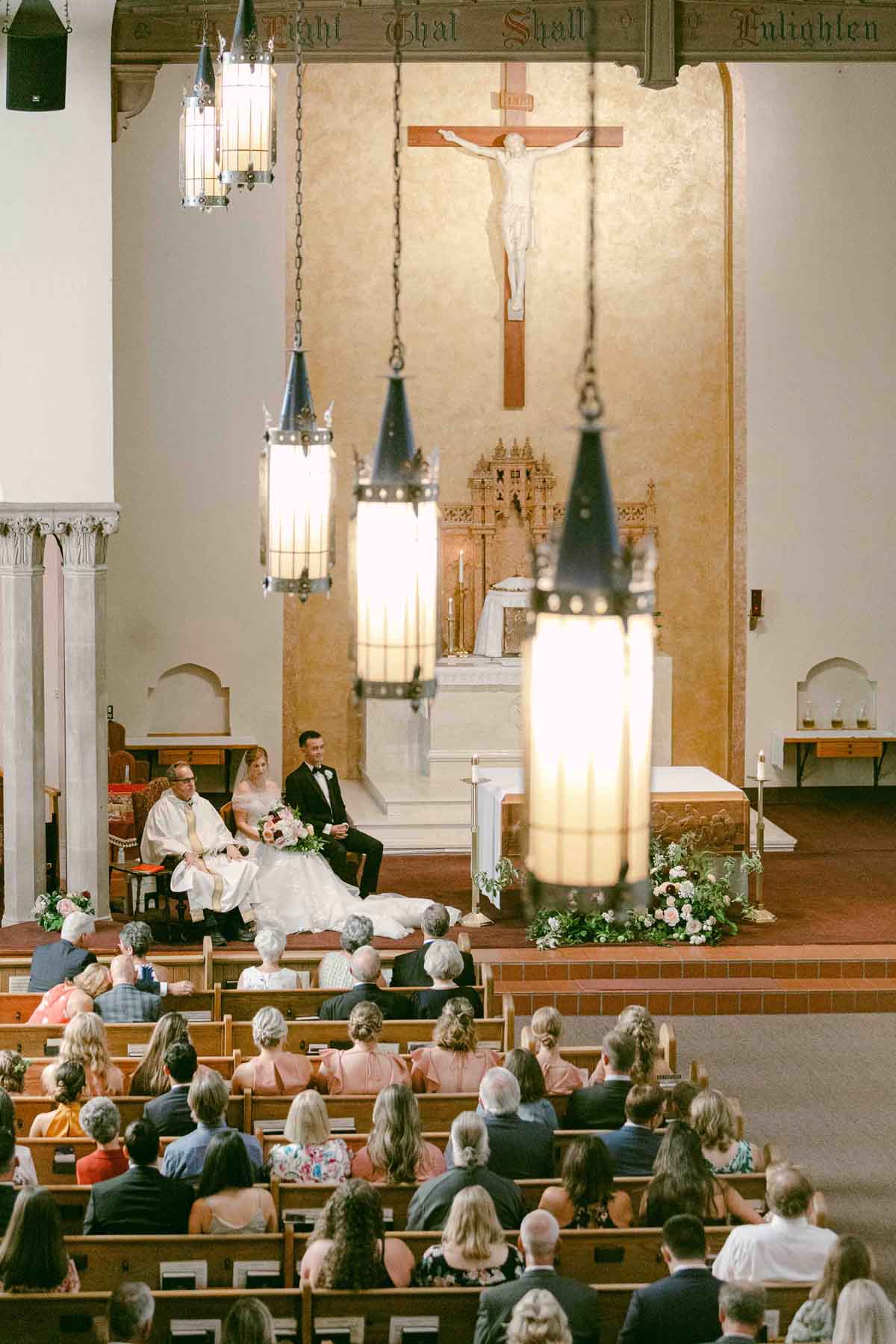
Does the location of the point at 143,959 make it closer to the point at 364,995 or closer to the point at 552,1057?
the point at 364,995

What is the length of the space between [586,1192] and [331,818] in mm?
6529

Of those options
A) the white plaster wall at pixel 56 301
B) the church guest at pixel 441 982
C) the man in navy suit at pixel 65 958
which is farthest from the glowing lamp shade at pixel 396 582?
the white plaster wall at pixel 56 301

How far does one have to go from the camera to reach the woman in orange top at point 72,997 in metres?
8.09

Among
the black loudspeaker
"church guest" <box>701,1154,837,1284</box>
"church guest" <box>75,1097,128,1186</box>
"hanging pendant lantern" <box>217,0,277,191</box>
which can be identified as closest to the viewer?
"church guest" <box>701,1154,837,1284</box>

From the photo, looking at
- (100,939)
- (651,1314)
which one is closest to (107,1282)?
(651,1314)

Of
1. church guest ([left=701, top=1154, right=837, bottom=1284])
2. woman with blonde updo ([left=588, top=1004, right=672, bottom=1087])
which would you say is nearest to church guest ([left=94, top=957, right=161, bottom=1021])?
woman with blonde updo ([left=588, top=1004, right=672, bottom=1087])

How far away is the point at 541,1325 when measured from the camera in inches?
185

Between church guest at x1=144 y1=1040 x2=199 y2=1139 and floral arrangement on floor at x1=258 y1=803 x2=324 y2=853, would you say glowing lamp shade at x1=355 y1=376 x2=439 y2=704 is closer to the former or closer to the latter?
church guest at x1=144 y1=1040 x2=199 y2=1139

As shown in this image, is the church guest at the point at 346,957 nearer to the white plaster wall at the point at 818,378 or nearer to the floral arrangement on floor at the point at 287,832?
the floral arrangement on floor at the point at 287,832

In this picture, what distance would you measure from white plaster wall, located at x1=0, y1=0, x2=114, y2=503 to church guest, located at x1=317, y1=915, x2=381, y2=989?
3905 millimetres

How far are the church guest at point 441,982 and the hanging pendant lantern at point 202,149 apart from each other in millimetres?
3573

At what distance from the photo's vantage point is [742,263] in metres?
16.2

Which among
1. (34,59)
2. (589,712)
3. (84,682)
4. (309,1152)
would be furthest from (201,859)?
(589,712)

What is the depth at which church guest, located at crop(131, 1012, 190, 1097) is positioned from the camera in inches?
278
